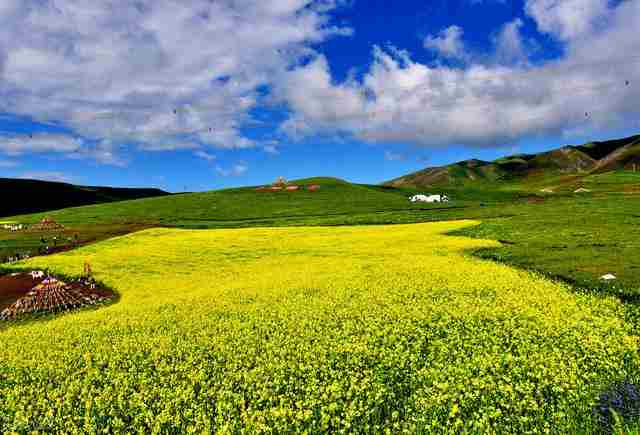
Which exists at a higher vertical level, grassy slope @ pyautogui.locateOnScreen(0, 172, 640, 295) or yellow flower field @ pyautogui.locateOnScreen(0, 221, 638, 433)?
grassy slope @ pyautogui.locateOnScreen(0, 172, 640, 295)

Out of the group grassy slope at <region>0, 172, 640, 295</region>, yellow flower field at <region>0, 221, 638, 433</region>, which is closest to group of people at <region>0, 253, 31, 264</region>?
grassy slope at <region>0, 172, 640, 295</region>

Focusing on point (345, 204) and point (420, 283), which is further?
point (345, 204)

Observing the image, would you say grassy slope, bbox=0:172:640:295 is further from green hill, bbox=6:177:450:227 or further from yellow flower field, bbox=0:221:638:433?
yellow flower field, bbox=0:221:638:433

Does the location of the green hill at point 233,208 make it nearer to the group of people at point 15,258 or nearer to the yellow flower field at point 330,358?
the group of people at point 15,258

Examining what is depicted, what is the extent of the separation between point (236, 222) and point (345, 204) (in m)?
34.1

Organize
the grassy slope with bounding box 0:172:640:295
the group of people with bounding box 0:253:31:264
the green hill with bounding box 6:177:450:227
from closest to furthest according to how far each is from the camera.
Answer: the grassy slope with bounding box 0:172:640:295 → the group of people with bounding box 0:253:31:264 → the green hill with bounding box 6:177:450:227

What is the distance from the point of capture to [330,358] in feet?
52.4

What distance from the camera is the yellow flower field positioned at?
1245 centimetres

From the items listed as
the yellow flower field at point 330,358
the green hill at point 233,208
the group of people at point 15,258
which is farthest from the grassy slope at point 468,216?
the yellow flower field at point 330,358

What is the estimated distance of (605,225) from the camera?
146ft

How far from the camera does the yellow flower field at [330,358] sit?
12.5 metres

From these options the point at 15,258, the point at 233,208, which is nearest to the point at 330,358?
the point at 15,258

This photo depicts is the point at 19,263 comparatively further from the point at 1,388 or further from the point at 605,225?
the point at 605,225

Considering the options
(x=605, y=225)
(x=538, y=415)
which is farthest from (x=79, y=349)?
(x=605, y=225)
